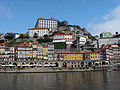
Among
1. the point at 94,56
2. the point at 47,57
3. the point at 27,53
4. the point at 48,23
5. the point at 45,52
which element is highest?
the point at 48,23

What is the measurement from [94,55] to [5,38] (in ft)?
211

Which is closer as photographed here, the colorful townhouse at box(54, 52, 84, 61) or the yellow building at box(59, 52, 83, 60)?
the colorful townhouse at box(54, 52, 84, 61)

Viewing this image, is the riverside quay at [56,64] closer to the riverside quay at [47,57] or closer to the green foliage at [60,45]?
the riverside quay at [47,57]

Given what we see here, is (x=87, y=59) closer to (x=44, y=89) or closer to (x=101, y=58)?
(x=101, y=58)

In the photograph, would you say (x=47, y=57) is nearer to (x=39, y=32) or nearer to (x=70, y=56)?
(x=70, y=56)

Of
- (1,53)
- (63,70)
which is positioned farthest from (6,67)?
(63,70)

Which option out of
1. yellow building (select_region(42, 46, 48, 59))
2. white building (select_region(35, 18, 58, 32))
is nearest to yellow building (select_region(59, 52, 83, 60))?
yellow building (select_region(42, 46, 48, 59))

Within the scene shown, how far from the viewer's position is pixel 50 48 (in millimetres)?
74562

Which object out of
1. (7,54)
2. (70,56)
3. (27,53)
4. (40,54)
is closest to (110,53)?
(70,56)

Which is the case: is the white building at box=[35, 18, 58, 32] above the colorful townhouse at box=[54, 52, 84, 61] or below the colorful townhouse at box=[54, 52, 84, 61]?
above

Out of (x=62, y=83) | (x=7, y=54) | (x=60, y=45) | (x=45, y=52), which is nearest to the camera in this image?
(x=62, y=83)

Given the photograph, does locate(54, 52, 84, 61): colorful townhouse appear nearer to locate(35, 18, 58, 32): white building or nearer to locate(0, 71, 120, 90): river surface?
locate(0, 71, 120, 90): river surface

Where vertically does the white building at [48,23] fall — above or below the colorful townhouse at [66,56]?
above

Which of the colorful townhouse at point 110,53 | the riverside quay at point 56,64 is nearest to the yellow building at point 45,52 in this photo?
the riverside quay at point 56,64
